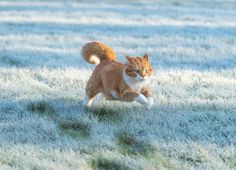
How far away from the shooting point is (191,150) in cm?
681

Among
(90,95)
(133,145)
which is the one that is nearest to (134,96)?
(90,95)

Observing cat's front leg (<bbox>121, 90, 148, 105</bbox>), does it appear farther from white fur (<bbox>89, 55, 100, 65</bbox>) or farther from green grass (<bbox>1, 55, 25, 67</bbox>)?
green grass (<bbox>1, 55, 25, 67</bbox>)

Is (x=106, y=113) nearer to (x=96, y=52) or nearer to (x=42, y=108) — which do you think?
(x=42, y=108)

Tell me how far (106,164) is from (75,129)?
50.5 inches

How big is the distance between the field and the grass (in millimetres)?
13

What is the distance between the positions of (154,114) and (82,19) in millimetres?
14939

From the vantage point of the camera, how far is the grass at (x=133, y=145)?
6.73 m

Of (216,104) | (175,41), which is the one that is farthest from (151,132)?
(175,41)

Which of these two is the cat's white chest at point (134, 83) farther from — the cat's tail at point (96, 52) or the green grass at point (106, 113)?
the cat's tail at point (96, 52)

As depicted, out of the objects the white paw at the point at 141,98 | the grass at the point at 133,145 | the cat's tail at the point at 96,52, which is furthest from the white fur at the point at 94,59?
the grass at the point at 133,145

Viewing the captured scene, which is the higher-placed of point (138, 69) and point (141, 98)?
point (138, 69)

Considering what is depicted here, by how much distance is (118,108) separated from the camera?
27.7 feet

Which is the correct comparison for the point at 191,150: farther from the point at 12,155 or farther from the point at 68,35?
the point at 68,35

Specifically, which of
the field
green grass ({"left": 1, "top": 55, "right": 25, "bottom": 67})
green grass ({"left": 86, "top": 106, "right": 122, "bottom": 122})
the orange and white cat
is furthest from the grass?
green grass ({"left": 1, "top": 55, "right": 25, "bottom": 67})
